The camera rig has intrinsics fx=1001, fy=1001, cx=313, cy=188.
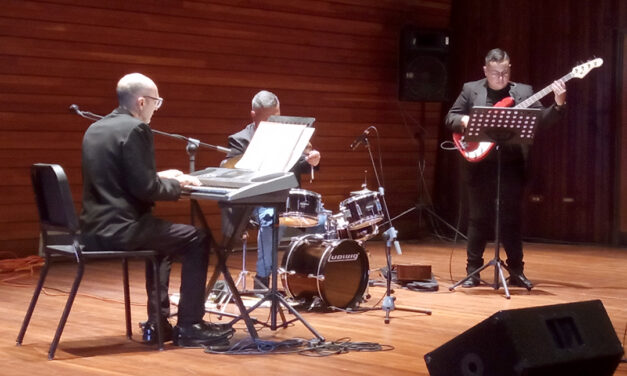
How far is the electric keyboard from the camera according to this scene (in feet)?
15.8

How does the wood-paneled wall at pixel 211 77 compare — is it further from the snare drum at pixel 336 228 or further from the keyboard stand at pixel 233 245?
the keyboard stand at pixel 233 245

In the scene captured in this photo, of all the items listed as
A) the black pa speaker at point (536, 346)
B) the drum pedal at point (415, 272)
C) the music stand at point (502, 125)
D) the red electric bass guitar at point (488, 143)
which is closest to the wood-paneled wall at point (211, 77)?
the drum pedal at point (415, 272)

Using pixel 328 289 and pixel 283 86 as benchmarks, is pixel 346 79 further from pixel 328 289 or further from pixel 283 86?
pixel 328 289

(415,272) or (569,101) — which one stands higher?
(569,101)

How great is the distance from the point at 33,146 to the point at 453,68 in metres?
4.97

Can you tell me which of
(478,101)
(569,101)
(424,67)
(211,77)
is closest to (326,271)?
(478,101)

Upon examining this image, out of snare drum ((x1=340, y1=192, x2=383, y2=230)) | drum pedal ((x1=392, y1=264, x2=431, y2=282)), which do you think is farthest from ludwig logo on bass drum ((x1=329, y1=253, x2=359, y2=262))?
drum pedal ((x1=392, y1=264, x2=431, y2=282))

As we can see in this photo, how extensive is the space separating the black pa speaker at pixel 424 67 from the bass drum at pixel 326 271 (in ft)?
15.1

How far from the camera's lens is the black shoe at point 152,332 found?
16.8 ft

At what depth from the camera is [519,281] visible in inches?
283

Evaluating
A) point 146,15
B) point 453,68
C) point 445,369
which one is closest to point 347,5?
point 453,68

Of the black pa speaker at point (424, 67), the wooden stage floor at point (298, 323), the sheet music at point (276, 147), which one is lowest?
the wooden stage floor at point (298, 323)

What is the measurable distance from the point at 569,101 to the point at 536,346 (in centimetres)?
729

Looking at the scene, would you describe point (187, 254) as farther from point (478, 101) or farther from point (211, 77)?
point (211, 77)
